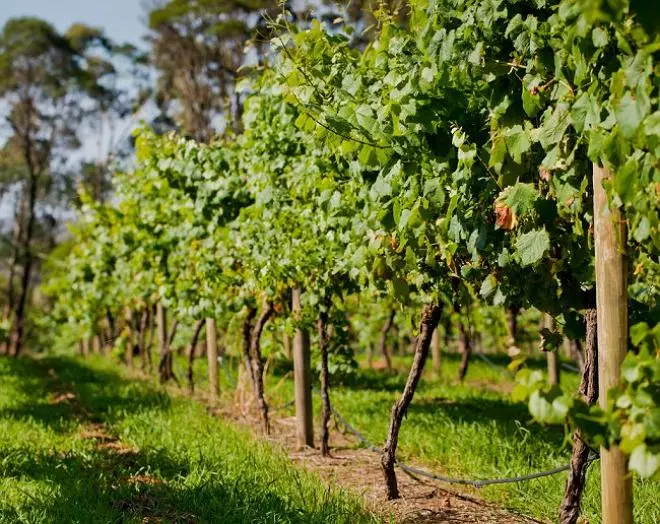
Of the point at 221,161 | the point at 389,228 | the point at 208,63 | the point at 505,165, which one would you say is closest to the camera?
the point at 505,165

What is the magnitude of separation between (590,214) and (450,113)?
83cm

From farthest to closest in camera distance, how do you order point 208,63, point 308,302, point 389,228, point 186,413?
point 208,63, point 186,413, point 308,302, point 389,228

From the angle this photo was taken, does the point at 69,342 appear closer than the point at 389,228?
No

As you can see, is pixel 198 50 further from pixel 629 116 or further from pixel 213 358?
pixel 629 116

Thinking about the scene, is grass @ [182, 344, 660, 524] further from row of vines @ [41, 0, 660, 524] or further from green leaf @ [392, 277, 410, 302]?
green leaf @ [392, 277, 410, 302]

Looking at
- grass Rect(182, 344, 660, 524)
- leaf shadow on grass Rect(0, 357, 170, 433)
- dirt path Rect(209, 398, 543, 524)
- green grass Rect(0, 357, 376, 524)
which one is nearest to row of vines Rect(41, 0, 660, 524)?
dirt path Rect(209, 398, 543, 524)

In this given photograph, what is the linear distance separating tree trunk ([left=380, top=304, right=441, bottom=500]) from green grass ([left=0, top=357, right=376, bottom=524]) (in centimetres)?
37

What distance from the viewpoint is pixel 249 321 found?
8.55m

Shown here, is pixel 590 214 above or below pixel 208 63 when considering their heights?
below

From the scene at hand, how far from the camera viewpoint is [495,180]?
11.7 ft

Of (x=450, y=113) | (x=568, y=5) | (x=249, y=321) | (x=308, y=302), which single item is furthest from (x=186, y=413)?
(x=568, y=5)

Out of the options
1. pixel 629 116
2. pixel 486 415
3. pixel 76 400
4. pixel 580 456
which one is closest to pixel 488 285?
pixel 580 456

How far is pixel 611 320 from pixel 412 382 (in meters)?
2.33

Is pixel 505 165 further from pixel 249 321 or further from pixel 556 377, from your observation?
pixel 556 377
